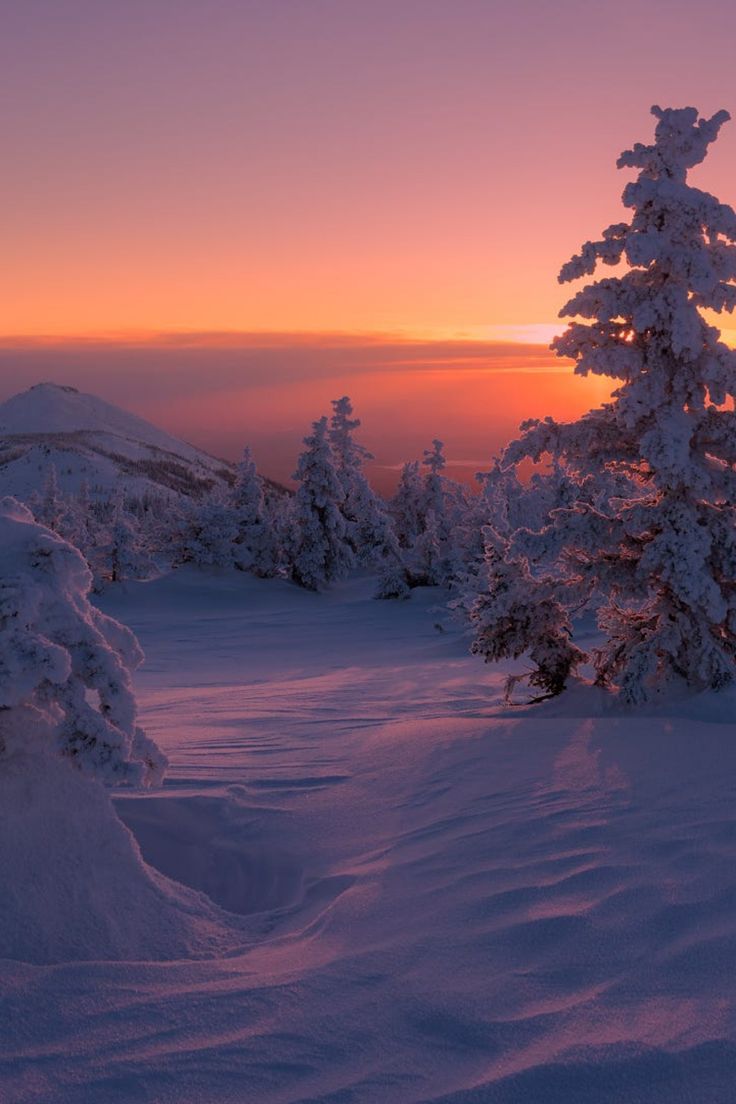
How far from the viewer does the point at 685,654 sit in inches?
412

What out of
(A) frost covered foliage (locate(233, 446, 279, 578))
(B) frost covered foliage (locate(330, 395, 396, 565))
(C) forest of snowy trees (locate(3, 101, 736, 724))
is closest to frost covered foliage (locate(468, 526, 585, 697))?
(C) forest of snowy trees (locate(3, 101, 736, 724))

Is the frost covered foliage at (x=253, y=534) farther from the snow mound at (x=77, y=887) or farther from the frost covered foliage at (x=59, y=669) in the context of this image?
the snow mound at (x=77, y=887)

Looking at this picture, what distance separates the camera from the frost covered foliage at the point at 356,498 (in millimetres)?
47781

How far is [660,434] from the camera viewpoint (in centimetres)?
999

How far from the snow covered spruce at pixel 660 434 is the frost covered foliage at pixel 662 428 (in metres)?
0.02

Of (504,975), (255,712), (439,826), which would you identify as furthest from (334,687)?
(504,975)

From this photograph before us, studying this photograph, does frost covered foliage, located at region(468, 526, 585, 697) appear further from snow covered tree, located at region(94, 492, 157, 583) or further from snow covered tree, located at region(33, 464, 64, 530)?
snow covered tree, located at region(33, 464, 64, 530)

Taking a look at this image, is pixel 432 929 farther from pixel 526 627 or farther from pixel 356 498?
pixel 356 498

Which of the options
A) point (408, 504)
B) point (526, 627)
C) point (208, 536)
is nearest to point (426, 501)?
point (408, 504)

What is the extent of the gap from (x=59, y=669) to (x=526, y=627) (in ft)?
24.9

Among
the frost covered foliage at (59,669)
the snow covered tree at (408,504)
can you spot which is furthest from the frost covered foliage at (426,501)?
the frost covered foliage at (59,669)

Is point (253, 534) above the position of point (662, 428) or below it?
below

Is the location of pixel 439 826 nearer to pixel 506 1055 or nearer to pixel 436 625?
pixel 506 1055

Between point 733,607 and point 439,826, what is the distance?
18.0 ft
